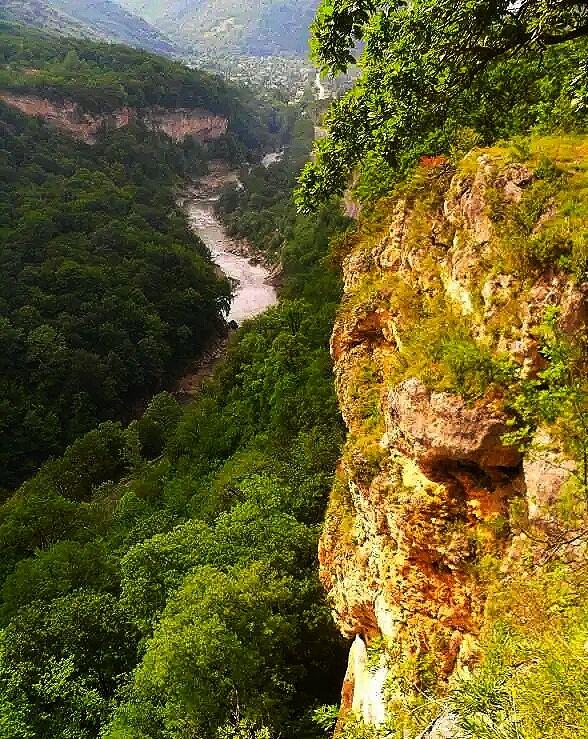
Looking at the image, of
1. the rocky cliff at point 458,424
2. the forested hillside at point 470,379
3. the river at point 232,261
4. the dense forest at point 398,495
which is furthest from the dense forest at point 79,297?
the forested hillside at point 470,379

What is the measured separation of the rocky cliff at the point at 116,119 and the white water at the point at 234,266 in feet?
63.9

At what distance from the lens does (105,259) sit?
213ft

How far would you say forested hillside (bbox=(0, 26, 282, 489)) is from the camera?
165ft

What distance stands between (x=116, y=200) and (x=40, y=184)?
9.85m

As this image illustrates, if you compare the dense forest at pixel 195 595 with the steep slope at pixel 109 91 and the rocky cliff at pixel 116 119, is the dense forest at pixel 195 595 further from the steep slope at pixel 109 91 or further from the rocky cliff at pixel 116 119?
the steep slope at pixel 109 91

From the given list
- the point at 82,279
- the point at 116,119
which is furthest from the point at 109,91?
Answer: the point at 82,279

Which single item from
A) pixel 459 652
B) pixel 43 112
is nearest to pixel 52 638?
pixel 459 652

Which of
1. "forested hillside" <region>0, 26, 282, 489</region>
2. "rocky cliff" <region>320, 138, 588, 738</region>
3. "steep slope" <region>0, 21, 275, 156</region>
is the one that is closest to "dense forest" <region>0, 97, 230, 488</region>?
"forested hillside" <region>0, 26, 282, 489</region>

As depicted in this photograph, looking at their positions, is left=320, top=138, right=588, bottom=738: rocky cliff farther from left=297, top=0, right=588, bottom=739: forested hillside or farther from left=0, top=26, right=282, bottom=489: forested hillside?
left=0, top=26, right=282, bottom=489: forested hillside

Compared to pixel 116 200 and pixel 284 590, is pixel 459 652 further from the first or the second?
pixel 116 200

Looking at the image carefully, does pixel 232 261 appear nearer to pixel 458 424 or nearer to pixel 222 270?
pixel 222 270

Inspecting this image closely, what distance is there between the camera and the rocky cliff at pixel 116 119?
99.1 m

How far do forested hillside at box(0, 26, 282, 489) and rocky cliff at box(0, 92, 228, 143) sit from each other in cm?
158

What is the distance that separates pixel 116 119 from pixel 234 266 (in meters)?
46.4
